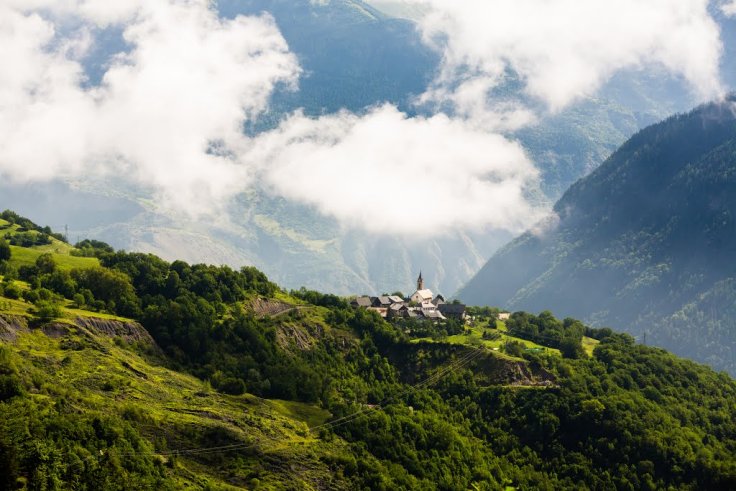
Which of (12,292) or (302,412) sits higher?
(12,292)

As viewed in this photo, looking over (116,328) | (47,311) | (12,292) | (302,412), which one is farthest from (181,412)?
(12,292)

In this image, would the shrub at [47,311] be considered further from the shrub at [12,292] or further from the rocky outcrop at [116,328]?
the shrub at [12,292]

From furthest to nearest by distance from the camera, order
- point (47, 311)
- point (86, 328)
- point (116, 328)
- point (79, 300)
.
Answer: point (79, 300) → point (116, 328) → point (86, 328) → point (47, 311)

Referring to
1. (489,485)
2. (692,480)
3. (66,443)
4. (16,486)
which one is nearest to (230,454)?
(66,443)

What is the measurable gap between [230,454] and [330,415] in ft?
126

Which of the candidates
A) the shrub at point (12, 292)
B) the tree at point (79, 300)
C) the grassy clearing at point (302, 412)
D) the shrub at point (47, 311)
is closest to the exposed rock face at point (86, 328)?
the shrub at point (47, 311)

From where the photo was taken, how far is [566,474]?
19600cm

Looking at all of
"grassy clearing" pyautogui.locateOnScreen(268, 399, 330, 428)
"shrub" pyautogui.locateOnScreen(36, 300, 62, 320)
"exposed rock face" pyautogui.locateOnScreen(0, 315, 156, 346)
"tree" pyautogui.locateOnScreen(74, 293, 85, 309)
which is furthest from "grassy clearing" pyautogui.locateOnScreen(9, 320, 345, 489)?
"tree" pyautogui.locateOnScreen(74, 293, 85, 309)

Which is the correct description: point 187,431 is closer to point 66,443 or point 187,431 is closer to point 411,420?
point 66,443

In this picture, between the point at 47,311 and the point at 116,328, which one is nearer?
the point at 47,311

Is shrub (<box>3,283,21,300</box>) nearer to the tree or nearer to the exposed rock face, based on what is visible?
the tree

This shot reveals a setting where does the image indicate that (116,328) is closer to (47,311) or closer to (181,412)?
(47,311)

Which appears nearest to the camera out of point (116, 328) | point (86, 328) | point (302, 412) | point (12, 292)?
point (86, 328)

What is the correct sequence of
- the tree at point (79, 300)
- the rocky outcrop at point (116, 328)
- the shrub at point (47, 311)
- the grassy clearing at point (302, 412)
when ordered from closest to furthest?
the shrub at point (47, 311), the rocky outcrop at point (116, 328), the grassy clearing at point (302, 412), the tree at point (79, 300)
